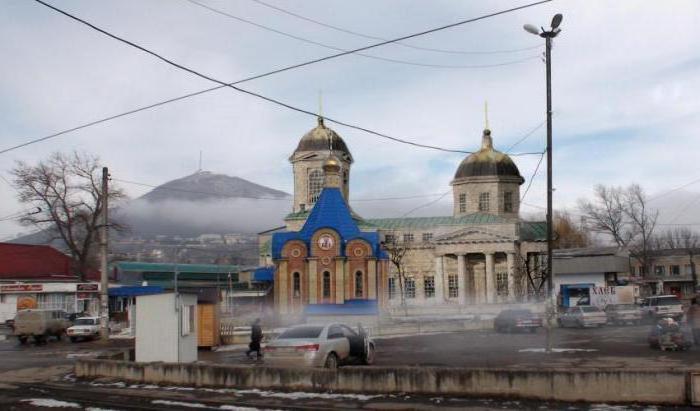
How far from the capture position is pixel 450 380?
1608cm

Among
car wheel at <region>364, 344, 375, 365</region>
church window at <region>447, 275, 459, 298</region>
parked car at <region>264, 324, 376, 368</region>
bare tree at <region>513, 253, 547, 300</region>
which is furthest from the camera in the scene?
→ church window at <region>447, 275, 459, 298</region>

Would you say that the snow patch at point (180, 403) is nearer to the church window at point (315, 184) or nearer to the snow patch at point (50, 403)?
the snow patch at point (50, 403)

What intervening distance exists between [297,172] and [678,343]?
216 ft

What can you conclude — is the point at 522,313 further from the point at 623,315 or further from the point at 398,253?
the point at 398,253

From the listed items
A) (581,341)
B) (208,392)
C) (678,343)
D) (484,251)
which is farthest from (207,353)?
(484,251)

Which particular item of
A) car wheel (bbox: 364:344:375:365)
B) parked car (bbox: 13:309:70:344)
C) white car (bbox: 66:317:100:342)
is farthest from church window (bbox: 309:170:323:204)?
car wheel (bbox: 364:344:375:365)

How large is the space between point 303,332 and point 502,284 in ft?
210

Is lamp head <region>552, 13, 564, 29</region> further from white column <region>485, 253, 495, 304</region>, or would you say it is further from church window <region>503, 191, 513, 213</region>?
church window <region>503, 191, 513, 213</region>

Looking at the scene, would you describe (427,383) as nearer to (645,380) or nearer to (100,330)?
(645,380)

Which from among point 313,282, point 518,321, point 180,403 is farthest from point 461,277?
point 180,403

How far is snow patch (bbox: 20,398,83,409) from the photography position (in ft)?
52.6

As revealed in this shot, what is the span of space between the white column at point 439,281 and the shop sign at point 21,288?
4167cm

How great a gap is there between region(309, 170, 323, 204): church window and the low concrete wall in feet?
219

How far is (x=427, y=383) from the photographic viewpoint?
16.4 metres
